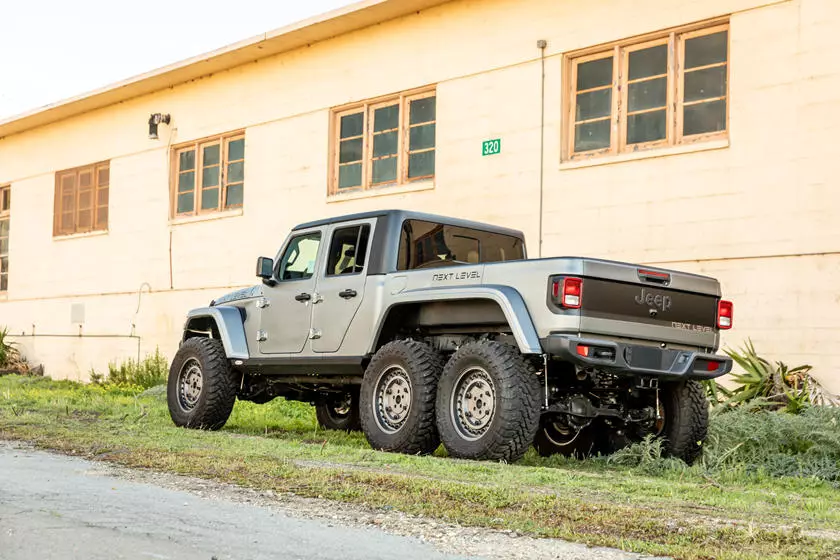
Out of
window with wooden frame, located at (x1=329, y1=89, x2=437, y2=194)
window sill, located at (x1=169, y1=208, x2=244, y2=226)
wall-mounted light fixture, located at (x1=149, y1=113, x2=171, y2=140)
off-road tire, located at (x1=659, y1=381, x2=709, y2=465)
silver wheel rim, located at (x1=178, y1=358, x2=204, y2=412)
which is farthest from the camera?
wall-mounted light fixture, located at (x1=149, y1=113, x2=171, y2=140)

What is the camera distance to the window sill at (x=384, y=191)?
15.6 metres

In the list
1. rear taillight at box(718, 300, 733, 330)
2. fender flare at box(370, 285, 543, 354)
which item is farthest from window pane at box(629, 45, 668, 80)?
fender flare at box(370, 285, 543, 354)

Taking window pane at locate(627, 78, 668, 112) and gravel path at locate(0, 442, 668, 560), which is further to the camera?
window pane at locate(627, 78, 668, 112)

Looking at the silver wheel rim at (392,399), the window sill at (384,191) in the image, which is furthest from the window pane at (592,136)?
the silver wheel rim at (392,399)

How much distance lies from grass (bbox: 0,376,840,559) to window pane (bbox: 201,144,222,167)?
8481 millimetres

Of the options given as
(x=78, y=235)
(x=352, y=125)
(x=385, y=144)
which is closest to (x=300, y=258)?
(x=385, y=144)

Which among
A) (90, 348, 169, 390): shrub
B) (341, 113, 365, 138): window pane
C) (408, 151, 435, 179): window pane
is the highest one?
(341, 113, 365, 138): window pane

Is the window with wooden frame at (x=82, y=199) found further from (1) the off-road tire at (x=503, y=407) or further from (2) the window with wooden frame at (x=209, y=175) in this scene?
(1) the off-road tire at (x=503, y=407)

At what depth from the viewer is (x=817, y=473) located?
835 centimetres

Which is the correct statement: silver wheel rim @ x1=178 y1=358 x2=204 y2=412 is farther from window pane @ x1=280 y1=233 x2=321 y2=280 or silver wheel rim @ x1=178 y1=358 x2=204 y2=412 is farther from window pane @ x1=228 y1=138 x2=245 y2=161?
window pane @ x1=228 y1=138 x2=245 y2=161

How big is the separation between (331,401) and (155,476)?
4607 millimetres

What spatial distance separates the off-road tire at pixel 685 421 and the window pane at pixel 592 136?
480 cm

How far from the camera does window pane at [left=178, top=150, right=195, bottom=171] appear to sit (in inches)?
795

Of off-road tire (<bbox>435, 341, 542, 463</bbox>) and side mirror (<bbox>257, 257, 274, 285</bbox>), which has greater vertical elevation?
side mirror (<bbox>257, 257, 274, 285</bbox>)
